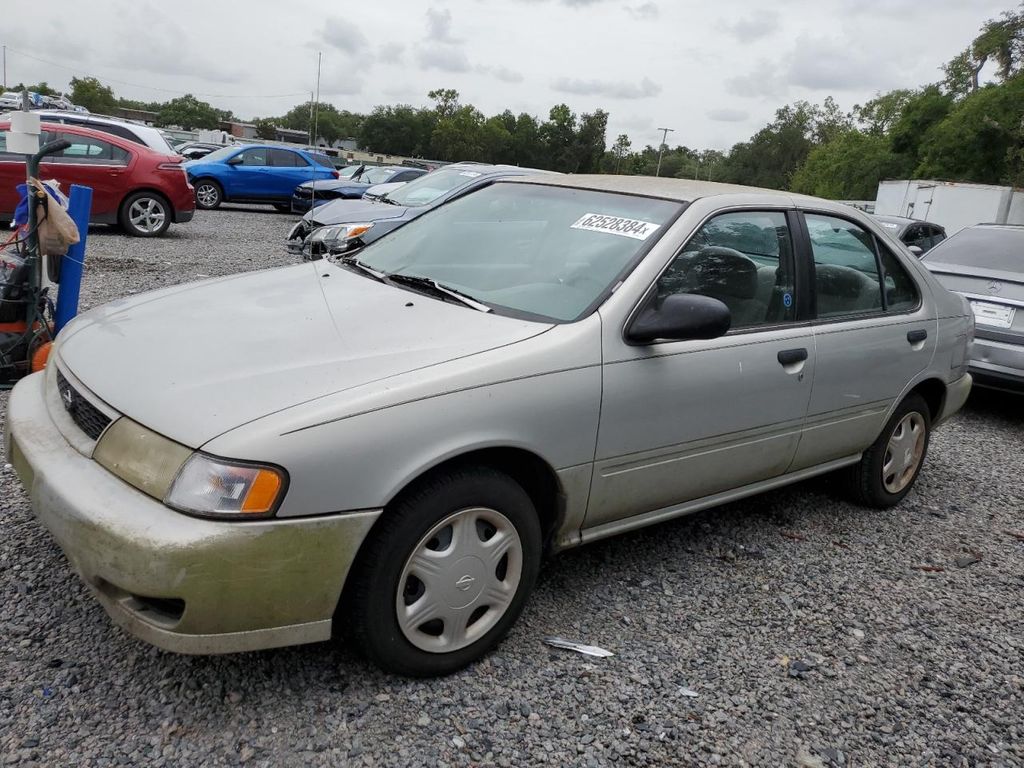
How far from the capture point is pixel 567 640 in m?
3.00

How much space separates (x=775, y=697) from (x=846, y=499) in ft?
6.78

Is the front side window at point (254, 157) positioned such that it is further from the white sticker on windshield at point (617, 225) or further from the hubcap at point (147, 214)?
the white sticker on windshield at point (617, 225)

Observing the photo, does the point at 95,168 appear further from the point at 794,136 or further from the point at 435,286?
the point at 794,136

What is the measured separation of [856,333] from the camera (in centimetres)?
388

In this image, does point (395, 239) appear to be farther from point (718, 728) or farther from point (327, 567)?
point (718, 728)

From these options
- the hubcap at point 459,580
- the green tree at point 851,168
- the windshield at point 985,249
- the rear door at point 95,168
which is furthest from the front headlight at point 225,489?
the green tree at point 851,168

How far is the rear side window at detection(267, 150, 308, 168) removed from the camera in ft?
61.4

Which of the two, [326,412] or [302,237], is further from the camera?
[302,237]

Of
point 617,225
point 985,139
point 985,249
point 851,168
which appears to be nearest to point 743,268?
point 617,225

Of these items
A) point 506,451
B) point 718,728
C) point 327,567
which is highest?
point 506,451

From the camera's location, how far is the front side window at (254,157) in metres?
18.3

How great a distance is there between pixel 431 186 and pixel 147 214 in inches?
162

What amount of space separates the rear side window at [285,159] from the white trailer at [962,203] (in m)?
17.9

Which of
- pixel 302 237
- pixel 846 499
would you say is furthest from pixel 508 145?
pixel 846 499
